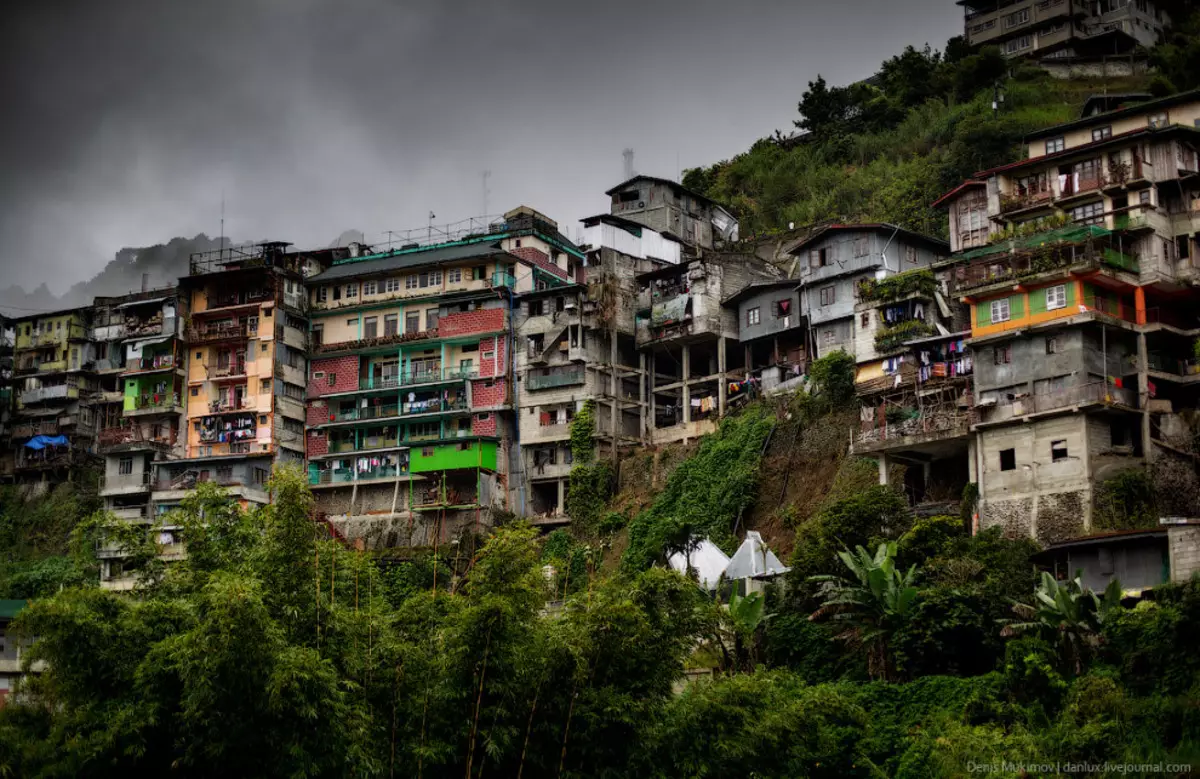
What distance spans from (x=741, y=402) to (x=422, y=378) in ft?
57.1

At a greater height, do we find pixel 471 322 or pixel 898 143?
pixel 898 143

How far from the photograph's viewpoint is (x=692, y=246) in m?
77.8

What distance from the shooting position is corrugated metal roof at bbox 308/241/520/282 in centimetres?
7400

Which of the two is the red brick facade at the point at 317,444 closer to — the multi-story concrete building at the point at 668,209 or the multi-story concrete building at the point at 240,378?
the multi-story concrete building at the point at 240,378

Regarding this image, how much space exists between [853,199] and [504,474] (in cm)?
2444

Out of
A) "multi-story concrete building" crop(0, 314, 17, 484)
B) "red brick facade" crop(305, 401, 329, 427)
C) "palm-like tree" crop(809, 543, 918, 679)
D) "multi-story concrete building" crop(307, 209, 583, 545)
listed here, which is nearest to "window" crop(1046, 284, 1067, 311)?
"palm-like tree" crop(809, 543, 918, 679)

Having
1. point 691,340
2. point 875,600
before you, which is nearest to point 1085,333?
point 875,600

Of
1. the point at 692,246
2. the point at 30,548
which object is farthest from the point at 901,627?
the point at 30,548

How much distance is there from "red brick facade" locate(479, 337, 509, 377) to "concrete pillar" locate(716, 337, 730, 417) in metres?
10.8

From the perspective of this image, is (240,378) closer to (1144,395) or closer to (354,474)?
(354,474)

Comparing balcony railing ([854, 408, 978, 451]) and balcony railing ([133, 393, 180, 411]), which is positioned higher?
balcony railing ([133, 393, 180, 411])

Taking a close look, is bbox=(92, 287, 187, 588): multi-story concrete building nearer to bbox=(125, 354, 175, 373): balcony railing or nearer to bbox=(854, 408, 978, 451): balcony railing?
bbox=(125, 354, 175, 373): balcony railing

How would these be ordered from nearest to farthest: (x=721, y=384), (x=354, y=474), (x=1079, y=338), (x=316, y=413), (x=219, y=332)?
(x=1079, y=338)
(x=721, y=384)
(x=354, y=474)
(x=316, y=413)
(x=219, y=332)

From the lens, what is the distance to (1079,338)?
4769cm
